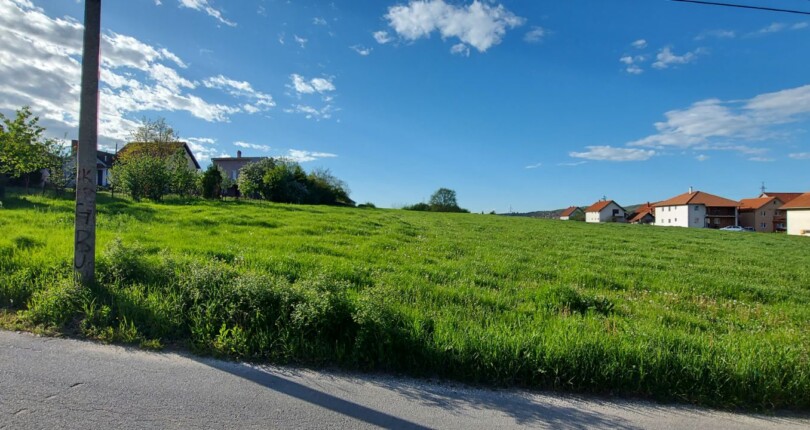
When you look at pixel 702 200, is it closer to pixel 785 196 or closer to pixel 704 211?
pixel 704 211

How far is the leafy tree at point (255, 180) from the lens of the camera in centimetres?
3828

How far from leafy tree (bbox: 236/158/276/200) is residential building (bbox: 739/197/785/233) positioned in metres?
92.7

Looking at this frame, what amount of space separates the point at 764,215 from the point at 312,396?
103721 mm

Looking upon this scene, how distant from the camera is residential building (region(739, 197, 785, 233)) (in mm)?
71125

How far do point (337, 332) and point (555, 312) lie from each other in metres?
3.09

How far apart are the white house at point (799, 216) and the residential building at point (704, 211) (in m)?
14.2

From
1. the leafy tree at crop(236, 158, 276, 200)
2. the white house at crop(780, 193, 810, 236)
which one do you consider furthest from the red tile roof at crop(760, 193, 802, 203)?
the leafy tree at crop(236, 158, 276, 200)

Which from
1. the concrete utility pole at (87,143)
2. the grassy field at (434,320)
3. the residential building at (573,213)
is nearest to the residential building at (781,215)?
the residential building at (573,213)

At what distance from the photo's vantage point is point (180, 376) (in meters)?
2.91

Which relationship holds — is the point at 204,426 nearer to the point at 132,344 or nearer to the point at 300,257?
the point at 132,344

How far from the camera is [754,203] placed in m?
77.1

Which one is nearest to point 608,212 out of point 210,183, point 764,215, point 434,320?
point 764,215

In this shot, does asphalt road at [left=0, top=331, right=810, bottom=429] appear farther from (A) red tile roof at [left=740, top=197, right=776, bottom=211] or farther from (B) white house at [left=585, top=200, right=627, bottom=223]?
(B) white house at [left=585, top=200, right=627, bottom=223]

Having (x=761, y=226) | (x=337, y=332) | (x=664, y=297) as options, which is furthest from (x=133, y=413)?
(x=761, y=226)
